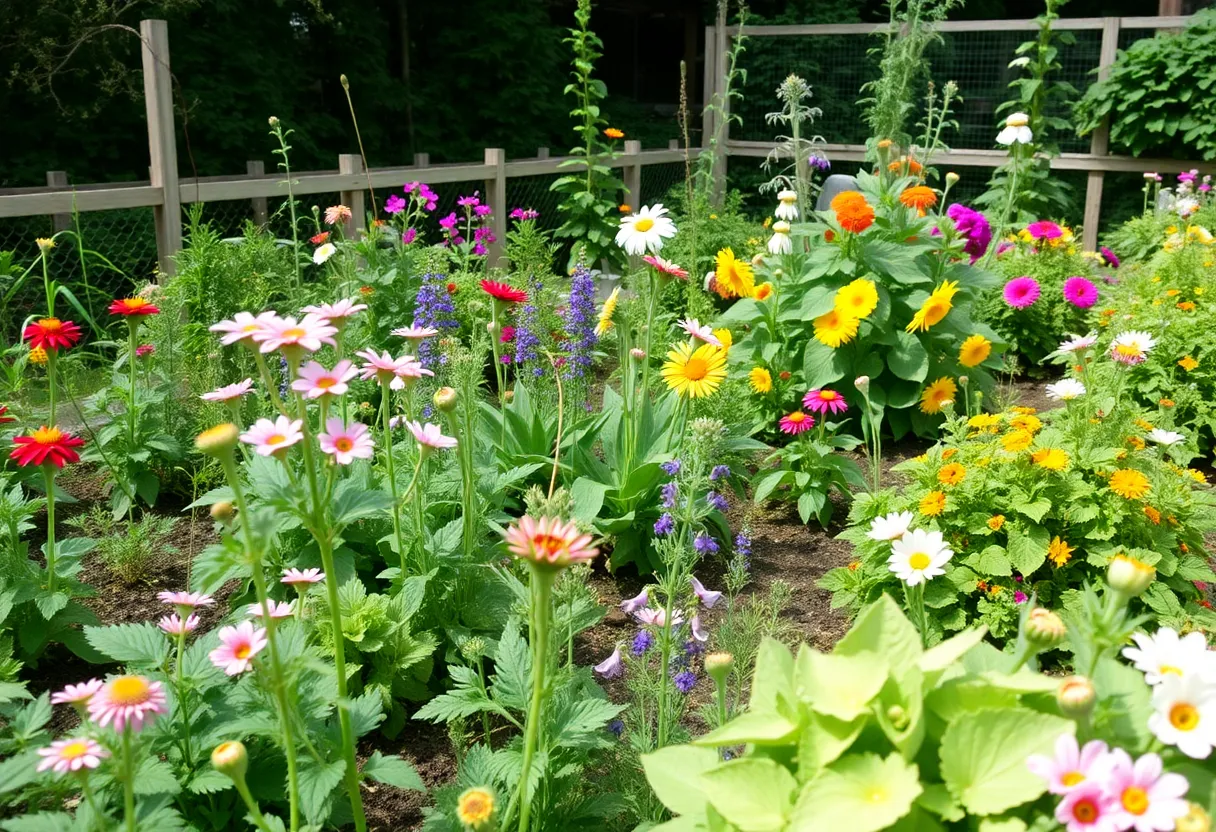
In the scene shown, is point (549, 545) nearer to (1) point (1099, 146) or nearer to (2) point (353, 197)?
(2) point (353, 197)

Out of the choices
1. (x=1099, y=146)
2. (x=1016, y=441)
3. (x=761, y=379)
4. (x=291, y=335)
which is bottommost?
(x=761, y=379)

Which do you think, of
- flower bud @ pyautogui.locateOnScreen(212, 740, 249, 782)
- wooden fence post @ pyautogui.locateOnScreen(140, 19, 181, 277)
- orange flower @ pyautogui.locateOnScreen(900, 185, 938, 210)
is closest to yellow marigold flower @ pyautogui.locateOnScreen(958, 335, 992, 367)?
orange flower @ pyautogui.locateOnScreen(900, 185, 938, 210)

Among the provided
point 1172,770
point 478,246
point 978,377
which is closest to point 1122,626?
point 1172,770

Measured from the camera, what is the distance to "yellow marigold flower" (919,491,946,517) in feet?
8.18

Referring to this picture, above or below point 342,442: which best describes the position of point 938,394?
below

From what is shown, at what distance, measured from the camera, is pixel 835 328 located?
12.0 feet

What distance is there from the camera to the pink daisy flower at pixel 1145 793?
910mm

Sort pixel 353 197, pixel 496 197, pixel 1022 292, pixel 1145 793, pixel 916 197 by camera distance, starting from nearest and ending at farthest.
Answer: pixel 1145 793
pixel 916 197
pixel 1022 292
pixel 353 197
pixel 496 197

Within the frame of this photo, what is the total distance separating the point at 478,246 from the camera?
575 cm

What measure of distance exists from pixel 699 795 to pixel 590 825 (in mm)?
602

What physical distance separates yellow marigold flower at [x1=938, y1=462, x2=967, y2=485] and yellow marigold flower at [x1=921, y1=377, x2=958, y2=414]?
3.90ft

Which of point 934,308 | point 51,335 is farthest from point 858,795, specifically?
point 934,308

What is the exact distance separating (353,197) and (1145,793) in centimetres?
505

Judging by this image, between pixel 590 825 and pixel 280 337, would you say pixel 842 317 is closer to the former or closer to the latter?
pixel 590 825
